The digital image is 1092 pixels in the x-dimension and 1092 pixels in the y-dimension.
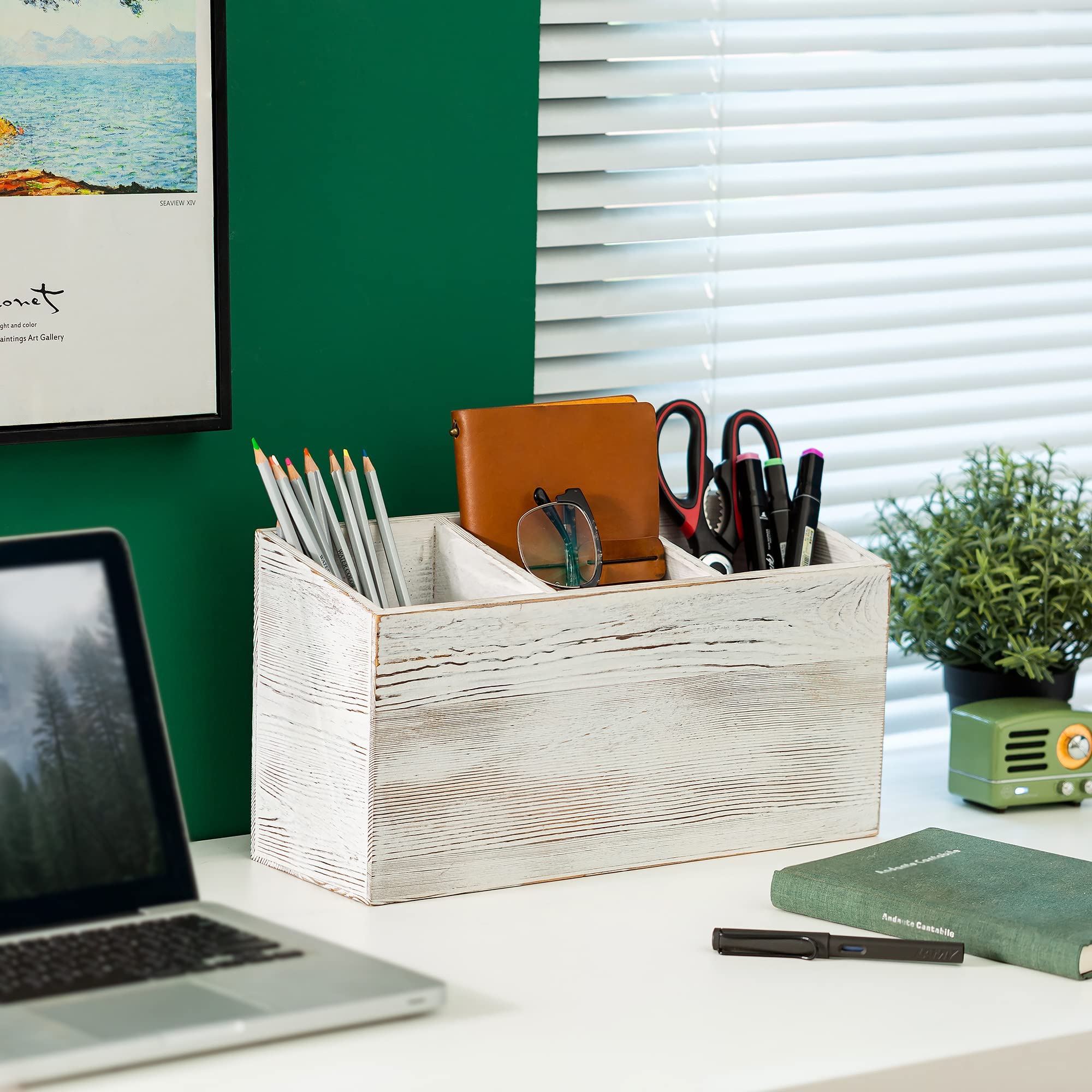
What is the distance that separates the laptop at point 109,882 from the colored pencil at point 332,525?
0.70 ft

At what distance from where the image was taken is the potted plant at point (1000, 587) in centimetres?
138

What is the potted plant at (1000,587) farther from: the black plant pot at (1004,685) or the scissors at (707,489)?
the scissors at (707,489)

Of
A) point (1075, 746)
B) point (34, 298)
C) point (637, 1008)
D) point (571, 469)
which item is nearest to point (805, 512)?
point (571, 469)

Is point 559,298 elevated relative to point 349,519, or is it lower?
elevated

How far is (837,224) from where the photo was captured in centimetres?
150

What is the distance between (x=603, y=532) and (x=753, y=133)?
0.45 metres

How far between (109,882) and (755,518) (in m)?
0.61

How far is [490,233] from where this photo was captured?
1272 millimetres

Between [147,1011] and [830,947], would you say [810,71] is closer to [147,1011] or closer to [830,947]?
[830,947]

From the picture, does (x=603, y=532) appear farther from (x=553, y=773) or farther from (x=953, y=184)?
(x=953, y=184)

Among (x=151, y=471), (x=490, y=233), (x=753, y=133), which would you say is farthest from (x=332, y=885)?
(x=753, y=133)

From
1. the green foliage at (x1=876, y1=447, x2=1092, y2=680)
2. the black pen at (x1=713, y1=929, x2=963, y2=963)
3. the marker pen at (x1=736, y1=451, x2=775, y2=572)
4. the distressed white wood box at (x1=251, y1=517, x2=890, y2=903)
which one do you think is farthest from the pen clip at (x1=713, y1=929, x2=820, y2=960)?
the green foliage at (x1=876, y1=447, x2=1092, y2=680)

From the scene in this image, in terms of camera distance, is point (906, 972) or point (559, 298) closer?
point (906, 972)

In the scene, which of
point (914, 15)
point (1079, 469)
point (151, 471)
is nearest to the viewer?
point (151, 471)
